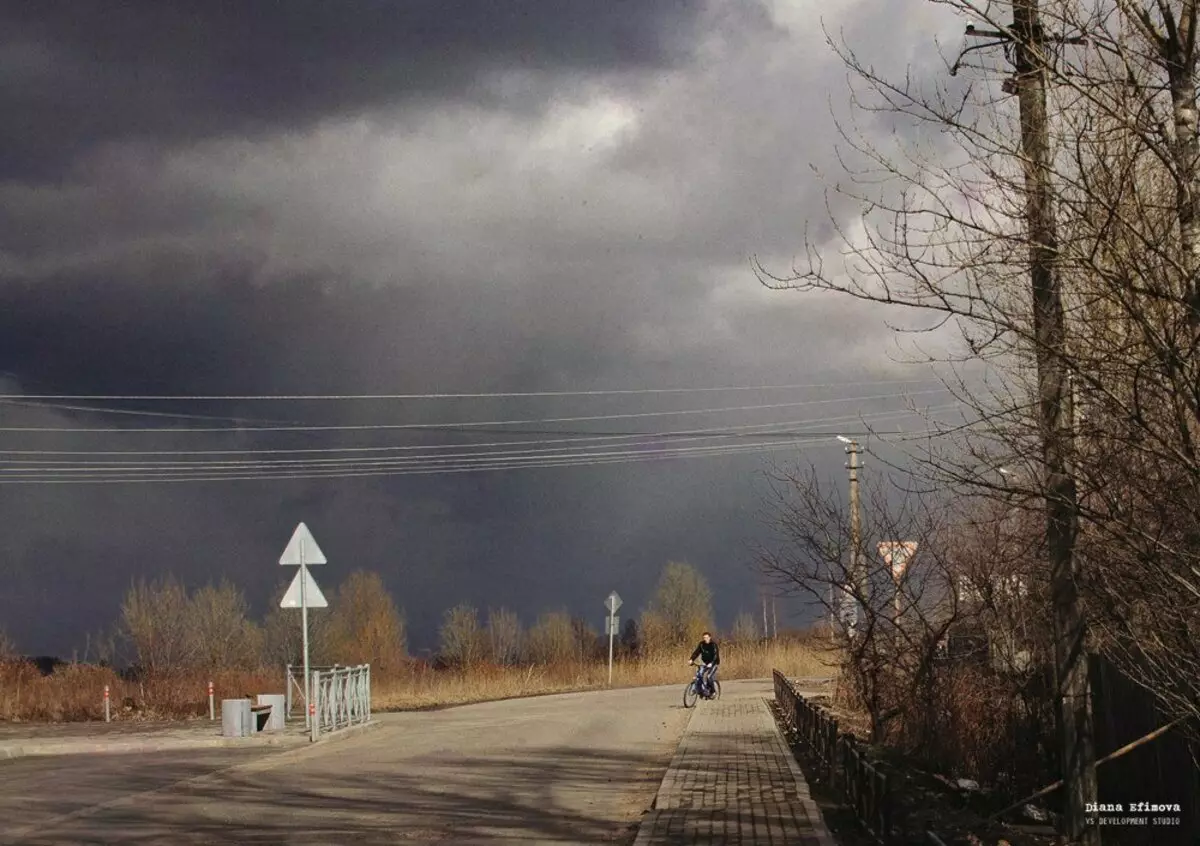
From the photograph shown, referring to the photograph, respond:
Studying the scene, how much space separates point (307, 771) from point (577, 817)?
22.3 feet

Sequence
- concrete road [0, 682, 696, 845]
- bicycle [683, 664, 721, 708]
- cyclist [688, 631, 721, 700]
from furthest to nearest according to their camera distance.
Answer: cyclist [688, 631, 721, 700] < bicycle [683, 664, 721, 708] < concrete road [0, 682, 696, 845]

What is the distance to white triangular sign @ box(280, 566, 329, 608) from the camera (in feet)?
84.5

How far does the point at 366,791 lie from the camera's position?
16.8 m

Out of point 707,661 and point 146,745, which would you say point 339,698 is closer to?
point 146,745

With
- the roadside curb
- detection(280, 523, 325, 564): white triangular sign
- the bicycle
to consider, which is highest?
detection(280, 523, 325, 564): white triangular sign

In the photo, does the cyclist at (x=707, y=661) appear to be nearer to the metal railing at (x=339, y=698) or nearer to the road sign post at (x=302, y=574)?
the metal railing at (x=339, y=698)

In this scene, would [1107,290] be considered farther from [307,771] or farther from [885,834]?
[307,771]

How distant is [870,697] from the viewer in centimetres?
1855

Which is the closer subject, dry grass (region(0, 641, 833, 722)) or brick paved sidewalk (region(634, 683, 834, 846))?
brick paved sidewalk (region(634, 683, 834, 846))

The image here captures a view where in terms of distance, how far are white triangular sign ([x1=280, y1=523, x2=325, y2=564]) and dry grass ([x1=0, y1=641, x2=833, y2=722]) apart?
369 inches

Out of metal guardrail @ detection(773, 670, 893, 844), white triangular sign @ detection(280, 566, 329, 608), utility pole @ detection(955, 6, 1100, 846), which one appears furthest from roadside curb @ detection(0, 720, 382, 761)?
utility pole @ detection(955, 6, 1100, 846)

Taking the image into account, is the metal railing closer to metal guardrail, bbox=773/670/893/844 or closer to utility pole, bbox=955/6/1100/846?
metal guardrail, bbox=773/670/893/844

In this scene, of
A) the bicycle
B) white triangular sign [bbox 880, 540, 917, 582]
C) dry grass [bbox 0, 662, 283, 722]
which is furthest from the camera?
dry grass [bbox 0, 662, 283, 722]

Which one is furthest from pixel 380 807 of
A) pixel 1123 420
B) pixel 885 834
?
pixel 1123 420
